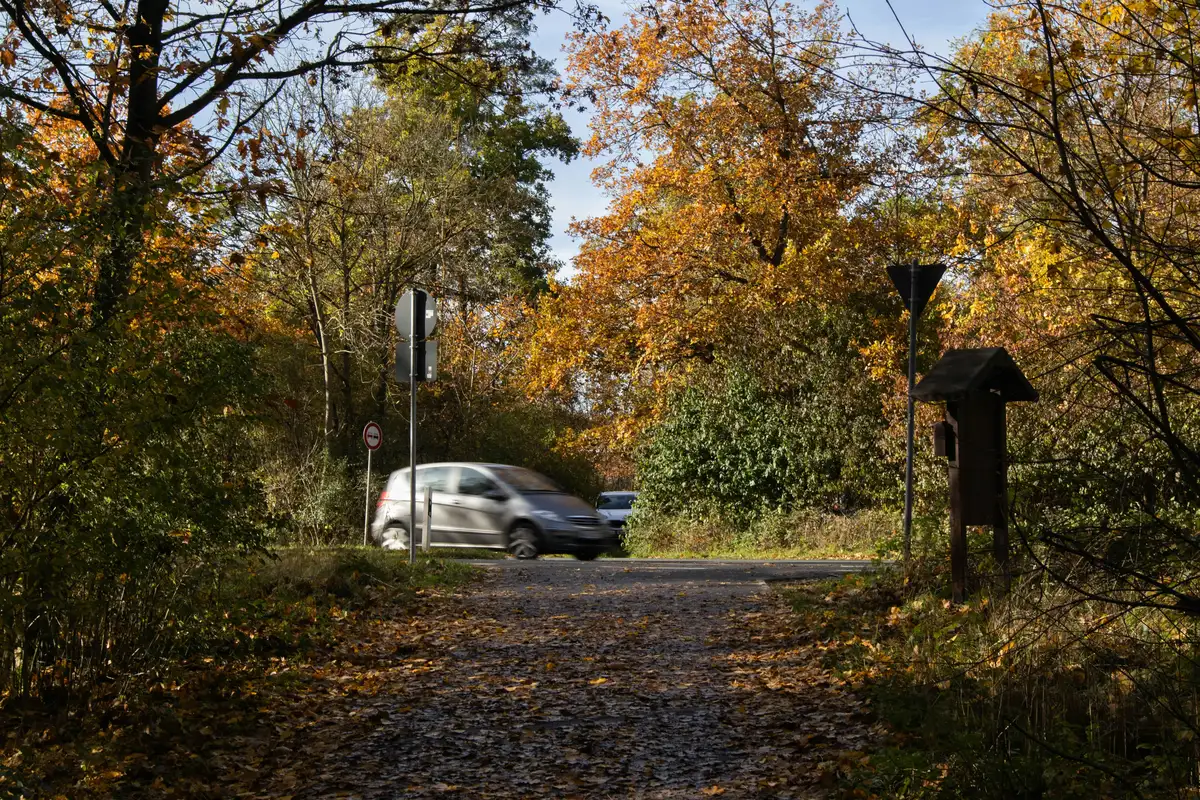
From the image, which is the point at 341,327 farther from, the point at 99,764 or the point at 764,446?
the point at 99,764

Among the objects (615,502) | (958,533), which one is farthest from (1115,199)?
(615,502)

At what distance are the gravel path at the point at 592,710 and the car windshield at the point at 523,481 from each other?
327 inches

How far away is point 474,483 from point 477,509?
1.60ft

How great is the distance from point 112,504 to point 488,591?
7.32 meters

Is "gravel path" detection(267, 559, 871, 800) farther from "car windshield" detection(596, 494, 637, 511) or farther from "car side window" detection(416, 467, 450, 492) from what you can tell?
"car windshield" detection(596, 494, 637, 511)

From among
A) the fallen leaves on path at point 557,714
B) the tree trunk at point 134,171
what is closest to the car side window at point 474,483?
the fallen leaves on path at point 557,714

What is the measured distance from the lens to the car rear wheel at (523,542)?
64.5 ft

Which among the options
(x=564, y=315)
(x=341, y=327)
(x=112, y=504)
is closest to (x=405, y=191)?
(x=341, y=327)

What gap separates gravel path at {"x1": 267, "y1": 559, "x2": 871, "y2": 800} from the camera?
5.88 meters

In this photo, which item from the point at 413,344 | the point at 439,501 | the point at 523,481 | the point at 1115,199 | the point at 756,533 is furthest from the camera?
the point at 756,533

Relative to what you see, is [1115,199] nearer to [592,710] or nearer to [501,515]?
[592,710]

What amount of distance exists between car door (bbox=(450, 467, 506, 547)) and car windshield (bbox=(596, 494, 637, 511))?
11638 mm

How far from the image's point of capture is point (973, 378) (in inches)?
368

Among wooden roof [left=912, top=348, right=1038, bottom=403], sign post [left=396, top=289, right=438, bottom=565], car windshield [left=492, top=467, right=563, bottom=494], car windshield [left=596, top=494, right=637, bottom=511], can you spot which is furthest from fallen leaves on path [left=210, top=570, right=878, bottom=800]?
car windshield [left=596, top=494, right=637, bottom=511]
